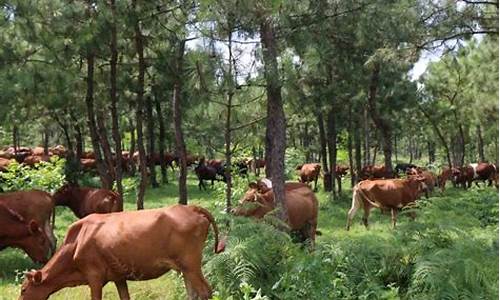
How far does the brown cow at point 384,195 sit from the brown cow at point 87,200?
6.51 meters

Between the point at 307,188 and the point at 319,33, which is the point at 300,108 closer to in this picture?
the point at 307,188

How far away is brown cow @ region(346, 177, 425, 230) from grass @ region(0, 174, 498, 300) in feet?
1.53

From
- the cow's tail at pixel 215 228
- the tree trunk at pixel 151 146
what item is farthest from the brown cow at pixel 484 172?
the cow's tail at pixel 215 228

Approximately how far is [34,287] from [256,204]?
11.7ft

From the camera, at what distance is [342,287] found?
6637 mm

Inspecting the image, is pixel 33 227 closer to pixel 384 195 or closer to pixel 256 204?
pixel 256 204

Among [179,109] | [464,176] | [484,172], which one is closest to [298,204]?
[179,109]

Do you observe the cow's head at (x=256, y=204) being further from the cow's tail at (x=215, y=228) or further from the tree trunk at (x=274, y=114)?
the cow's tail at (x=215, y=228)

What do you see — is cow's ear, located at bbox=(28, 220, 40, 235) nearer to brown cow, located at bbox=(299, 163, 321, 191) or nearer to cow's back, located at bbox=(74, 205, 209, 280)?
cow's back, located at bbox=(74, 205, 209, 280)

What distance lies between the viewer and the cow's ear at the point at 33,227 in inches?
405

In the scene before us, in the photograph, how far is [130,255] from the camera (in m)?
7.16

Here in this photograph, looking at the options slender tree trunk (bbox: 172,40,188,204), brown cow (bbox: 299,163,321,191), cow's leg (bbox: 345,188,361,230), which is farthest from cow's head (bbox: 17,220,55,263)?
brown cow (bbox: 299,163,321,191)

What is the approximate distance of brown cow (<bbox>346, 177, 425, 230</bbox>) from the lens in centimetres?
1636

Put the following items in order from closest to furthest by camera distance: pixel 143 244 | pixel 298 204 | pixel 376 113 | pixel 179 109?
1. pixel 143 244
2. pixel 298 204
3. pixel 179 109
4. pixel 376 113
